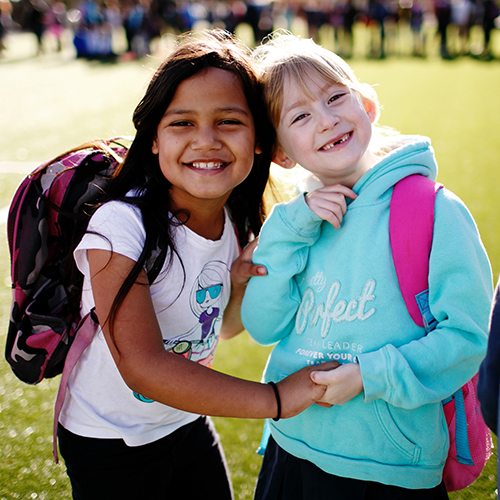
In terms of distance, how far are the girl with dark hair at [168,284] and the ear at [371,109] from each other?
0.32 m

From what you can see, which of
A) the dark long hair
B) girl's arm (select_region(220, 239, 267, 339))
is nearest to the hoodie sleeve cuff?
girl's arm (select_region(220, 239, 267, 339))

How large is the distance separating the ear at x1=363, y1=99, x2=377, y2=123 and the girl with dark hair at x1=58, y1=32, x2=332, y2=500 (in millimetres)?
318

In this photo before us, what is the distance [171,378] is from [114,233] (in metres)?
0.43

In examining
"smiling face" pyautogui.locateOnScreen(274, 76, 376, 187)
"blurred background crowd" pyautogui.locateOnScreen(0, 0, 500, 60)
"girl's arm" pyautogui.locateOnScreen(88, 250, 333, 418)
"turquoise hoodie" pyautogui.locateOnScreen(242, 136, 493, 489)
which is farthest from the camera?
"blurred background crowd" pyautogui.locateOnScreen(0, 0, 500, 60)

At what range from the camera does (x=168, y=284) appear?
161 cm

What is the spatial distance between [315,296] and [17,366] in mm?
1000

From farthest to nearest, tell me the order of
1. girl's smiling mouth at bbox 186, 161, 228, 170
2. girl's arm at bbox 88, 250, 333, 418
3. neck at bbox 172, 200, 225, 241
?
neck at bbox 172, 200, 225, 241, girl's smiling mouth at bbox 186, 161, 228, 170, girl's arm at bbox 88, 250, 333, 418

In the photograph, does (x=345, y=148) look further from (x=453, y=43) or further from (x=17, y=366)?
(x=453, y=43)

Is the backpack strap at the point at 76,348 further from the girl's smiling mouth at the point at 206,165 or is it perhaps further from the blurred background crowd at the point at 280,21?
the blurred background crowd at the point at 280,21

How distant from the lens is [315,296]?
1476 millimetres

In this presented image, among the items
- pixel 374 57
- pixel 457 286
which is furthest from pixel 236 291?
pixel 374 57

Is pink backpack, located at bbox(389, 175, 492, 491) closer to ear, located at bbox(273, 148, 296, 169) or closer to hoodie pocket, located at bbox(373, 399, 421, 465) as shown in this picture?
hoodie pocket, located at bbox(373, 399, 421, 465)

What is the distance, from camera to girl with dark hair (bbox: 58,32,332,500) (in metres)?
1.41

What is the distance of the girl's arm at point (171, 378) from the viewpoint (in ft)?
4.55
